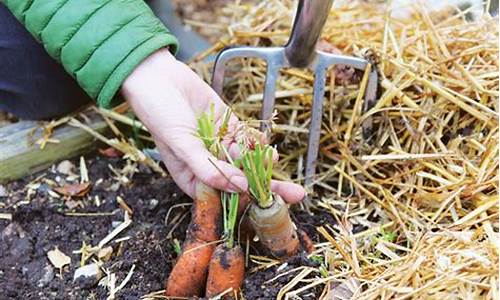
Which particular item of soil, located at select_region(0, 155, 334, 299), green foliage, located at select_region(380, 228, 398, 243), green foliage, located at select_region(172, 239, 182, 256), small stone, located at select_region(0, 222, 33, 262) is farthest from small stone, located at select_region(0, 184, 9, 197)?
green foliage, located at select_region(380, 228, 398, 243)

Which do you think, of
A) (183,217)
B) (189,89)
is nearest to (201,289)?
(183,217)

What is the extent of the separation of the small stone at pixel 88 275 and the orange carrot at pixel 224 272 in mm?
252

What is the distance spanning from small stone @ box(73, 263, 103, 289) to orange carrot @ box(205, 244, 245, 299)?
252 millimetres

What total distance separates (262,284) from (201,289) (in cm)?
12

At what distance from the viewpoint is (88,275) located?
162 cm

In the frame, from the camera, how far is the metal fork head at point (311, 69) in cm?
182

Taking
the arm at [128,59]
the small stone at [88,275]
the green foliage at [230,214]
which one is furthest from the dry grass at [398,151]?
the small stone at [88,275]

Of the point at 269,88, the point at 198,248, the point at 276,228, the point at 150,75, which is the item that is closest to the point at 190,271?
the point at 198,248

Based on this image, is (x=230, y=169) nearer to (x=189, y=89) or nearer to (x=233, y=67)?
(x=189, y=89)

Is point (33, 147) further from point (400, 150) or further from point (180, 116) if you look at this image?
point (400, 150)

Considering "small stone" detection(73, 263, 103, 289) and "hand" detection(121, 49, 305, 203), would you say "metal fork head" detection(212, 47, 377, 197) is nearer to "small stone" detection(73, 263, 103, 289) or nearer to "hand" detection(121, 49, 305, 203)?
"hand" detection(121, 49, 305, 203)

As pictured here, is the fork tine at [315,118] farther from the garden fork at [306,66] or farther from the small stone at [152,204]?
the small stone at [152,204]

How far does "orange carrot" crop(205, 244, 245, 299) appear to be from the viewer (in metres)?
1.48

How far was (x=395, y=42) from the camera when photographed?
6.44 ft
